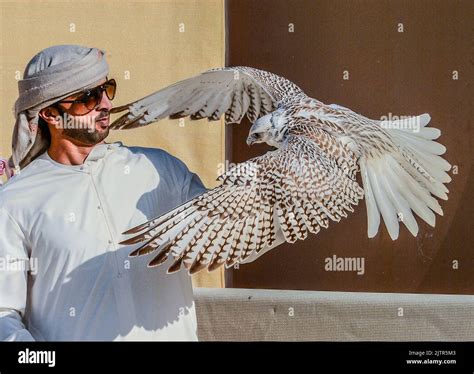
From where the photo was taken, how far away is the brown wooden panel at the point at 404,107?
4332 mm

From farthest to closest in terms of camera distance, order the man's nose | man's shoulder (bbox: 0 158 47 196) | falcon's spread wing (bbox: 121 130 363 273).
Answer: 1. the man's nose
2. man's shoulder (bbox: 0 158 47 196)
3. falcon's spread wing (bbox: 121 130 363 273)

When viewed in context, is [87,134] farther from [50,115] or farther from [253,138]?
[253,138]

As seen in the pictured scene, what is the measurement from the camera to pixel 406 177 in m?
4.26

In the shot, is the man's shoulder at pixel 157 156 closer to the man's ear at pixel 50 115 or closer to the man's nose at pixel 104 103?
the man's nose at pixel 104 103

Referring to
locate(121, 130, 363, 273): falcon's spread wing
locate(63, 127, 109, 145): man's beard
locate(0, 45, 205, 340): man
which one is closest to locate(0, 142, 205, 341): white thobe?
locate(0, 45, 205, 340): man

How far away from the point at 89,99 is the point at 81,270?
2.50ft

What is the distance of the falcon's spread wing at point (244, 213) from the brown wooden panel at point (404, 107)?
0.25 meters

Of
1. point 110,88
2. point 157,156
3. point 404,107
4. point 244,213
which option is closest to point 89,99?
point 110,88

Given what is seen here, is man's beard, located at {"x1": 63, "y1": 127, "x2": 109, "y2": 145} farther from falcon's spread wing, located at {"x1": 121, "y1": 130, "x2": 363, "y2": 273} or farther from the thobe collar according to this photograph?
falcon's spread wing, located at {"x1": 121, "y1": 130, "x2": 363, "y2": 273}

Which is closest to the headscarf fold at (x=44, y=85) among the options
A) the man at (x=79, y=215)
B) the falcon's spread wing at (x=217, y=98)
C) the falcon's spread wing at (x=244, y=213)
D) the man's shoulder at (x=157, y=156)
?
the man at (x=79, y=215)

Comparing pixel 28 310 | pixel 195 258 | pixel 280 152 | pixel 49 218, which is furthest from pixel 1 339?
pixel 280 152

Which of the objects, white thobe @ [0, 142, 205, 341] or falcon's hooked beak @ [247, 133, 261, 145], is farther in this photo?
falcon's hooked beak @ [247, 133, 261, 145]

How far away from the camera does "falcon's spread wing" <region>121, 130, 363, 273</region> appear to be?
3977 millimetres
